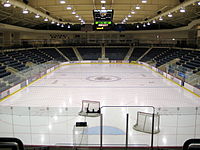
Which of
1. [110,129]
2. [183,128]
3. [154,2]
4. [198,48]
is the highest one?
[154,2]

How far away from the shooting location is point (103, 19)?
16172mm

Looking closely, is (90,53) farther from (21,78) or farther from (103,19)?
(21,78)

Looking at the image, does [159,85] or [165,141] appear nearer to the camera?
[165,141]

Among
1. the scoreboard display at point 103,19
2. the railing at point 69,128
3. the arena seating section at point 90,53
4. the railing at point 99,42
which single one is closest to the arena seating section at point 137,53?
the railing at point 99,42

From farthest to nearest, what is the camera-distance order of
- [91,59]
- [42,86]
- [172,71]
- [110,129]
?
[91,59] → [172,71] → [42,86] → [110,129]

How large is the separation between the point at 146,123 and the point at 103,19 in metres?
11.2

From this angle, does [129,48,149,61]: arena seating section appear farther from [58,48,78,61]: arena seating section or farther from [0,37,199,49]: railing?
[58,48,78,61]: arena seating section

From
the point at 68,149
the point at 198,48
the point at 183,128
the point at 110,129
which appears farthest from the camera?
the point at 198,48

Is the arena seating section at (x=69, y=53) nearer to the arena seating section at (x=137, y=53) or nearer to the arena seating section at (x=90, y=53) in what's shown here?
the arena seating section at (x=90, y=53)

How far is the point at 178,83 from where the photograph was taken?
56.1ft

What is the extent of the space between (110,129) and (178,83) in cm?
1128

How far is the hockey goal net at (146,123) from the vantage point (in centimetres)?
669

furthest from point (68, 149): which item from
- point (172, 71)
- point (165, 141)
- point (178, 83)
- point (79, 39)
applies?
point (79, 39)

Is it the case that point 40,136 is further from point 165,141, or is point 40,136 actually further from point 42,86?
point 42,86
